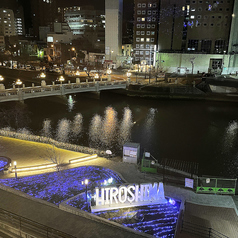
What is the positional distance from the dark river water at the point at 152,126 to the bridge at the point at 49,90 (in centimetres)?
293

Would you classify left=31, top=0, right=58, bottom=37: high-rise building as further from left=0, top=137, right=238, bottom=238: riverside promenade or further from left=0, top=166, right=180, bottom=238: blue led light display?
left=0, top=137, right=238, bottom=238: riverside promenade

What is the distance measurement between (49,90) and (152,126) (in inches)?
753

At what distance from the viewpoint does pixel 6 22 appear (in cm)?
13400

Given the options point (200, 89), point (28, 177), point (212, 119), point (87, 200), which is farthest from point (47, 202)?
point (200, 89)

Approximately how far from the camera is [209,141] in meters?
29.8

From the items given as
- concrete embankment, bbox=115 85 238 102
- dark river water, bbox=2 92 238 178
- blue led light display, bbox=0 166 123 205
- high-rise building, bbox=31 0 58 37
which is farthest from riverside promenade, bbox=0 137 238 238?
high-rise building, bbox=31 0 58 37

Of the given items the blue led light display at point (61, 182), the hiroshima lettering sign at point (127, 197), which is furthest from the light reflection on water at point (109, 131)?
the hiroshima lettering sign at point (127, 197)

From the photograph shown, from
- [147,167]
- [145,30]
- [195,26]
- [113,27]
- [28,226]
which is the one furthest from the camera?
[145,30]

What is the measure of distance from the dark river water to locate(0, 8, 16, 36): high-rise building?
107565 mm

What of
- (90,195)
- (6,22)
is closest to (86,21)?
(6,22)

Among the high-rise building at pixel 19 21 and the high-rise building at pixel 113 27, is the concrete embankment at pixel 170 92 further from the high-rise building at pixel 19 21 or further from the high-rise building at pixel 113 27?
the high-rise building at pixel 19 21

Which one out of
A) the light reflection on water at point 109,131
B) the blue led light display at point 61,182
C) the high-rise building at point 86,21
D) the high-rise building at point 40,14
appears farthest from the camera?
the high-rise building at point 40,14

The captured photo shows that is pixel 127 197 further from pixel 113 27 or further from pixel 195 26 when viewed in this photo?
pixel 113 27

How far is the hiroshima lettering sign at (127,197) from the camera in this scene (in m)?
12.2
